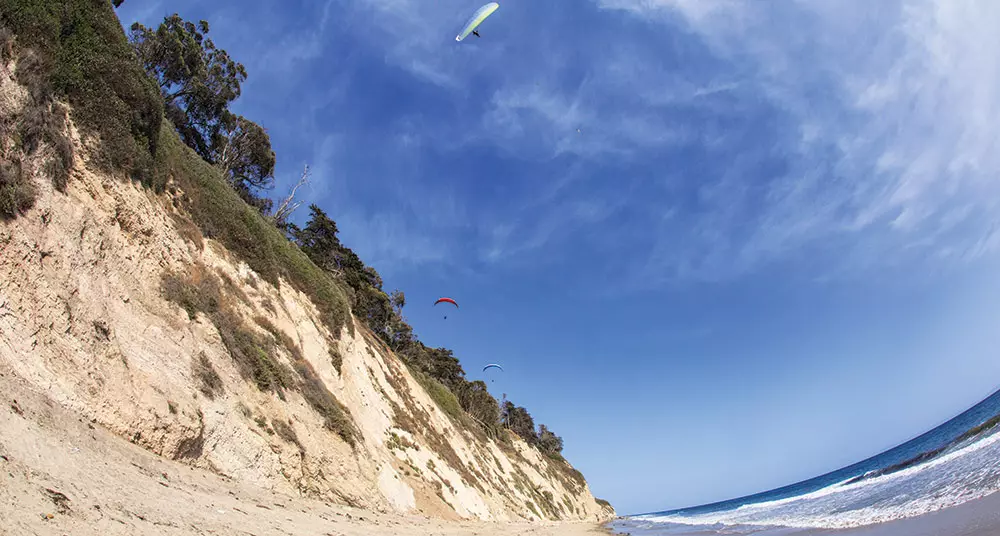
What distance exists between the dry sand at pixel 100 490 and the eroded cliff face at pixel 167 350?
2.38ft

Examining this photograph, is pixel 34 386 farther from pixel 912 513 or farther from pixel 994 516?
pixel 912 513

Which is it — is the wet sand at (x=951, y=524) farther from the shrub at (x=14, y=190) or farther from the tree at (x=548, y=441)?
the tree at (x=548, y=441)

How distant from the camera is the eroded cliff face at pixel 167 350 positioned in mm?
8789

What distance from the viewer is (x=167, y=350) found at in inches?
459

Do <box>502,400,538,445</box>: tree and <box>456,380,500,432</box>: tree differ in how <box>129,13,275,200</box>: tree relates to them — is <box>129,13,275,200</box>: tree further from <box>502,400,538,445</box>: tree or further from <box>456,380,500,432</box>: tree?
<box>502,400,538,445</box>: tree

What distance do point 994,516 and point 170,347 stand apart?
64.3ft

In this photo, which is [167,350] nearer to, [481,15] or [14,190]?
[14,190]

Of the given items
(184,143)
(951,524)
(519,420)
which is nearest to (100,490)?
(951,524)

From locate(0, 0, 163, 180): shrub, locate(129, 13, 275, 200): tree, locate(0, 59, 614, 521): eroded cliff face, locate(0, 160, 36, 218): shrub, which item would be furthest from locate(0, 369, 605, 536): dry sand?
locate(129, 13, 275, 200): tree

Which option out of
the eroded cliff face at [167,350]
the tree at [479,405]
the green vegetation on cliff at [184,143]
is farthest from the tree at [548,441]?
the eroded cliff face at [167,350]

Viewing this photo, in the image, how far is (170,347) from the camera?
11.8 m

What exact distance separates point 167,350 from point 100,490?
231 inches

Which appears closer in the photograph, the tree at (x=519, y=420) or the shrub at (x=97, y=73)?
the shrub at (x=97, y=73)

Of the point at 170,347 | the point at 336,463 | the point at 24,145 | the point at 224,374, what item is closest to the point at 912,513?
the point at 336,463
